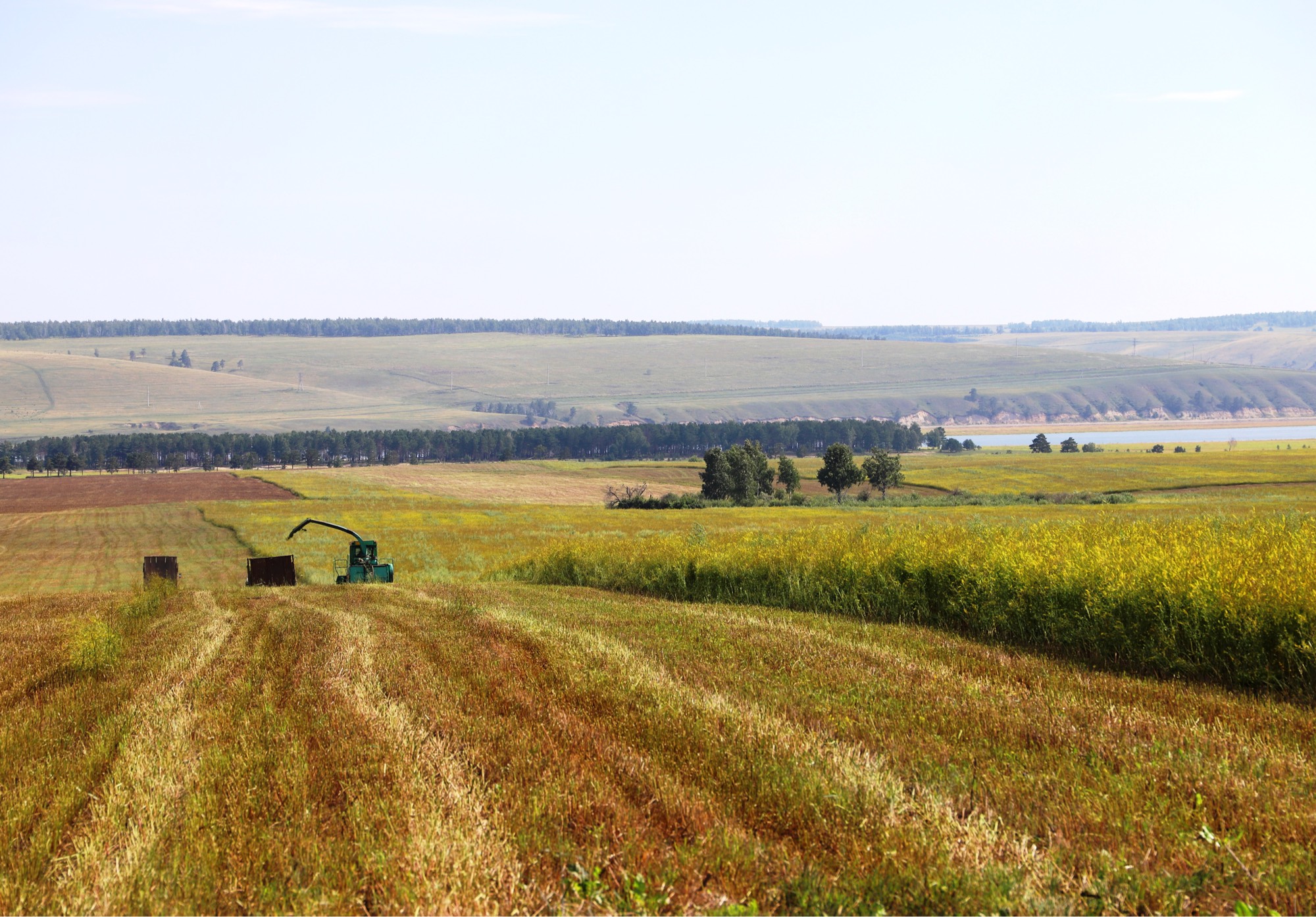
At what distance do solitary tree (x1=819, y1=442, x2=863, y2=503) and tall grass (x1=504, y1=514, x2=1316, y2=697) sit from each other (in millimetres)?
79862

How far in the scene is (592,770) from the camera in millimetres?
7109

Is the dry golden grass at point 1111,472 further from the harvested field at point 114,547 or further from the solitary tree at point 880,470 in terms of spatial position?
the harvested field at point 114,547

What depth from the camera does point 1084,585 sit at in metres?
12.5

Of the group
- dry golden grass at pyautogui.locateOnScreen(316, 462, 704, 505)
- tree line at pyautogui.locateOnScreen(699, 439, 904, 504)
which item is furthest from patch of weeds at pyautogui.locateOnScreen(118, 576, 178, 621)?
dry golden grass at pyautogui.locateOnScreen(316, 462, 704, 505)

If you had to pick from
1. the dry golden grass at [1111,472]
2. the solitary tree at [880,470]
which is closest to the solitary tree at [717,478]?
the solitary tree at [880,470]

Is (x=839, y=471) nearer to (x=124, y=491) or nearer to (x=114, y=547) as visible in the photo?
(x=114, y=547)

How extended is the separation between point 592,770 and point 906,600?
31.7 feet

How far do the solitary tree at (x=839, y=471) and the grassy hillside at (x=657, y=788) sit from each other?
9026 cm

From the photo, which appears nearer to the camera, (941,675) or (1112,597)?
(941,675)

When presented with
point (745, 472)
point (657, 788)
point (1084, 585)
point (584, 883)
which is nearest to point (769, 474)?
point (745, 472)

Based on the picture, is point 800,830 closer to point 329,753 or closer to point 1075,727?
point 1075,727

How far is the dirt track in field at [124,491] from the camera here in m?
96.3

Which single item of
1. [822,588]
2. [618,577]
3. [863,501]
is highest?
[822,588]

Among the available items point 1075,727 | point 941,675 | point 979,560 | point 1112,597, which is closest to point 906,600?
point 979,560
